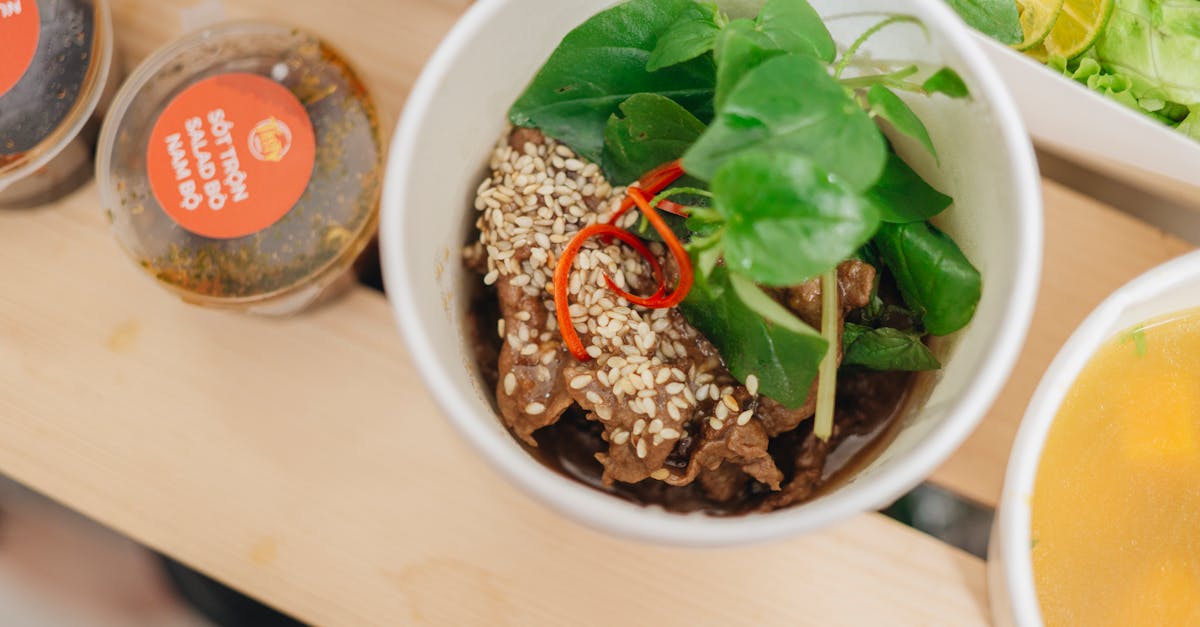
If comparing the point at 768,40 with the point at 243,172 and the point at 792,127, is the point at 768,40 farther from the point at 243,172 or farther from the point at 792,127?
the point at 243,172

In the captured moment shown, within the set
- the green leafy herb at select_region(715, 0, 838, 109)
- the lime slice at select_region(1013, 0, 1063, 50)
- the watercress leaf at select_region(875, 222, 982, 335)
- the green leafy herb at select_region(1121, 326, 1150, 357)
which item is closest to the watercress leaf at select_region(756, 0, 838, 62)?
the green leafy herb at select_region(715, 0, 838, 109)

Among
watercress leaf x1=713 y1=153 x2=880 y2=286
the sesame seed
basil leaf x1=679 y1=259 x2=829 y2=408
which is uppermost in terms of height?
watercress leaf x1=713 y1=153 x2=880 y2=286

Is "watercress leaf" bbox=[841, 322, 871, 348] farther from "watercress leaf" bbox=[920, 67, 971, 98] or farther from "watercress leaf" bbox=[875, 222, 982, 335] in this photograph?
"watercress leaf" bbox=[920, 67, 971, 98]

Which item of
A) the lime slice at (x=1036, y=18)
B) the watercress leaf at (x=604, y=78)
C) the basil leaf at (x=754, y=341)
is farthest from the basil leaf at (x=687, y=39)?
the lime slice at (x=1036, y=18)

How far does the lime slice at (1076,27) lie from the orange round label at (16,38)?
1011 millimetres

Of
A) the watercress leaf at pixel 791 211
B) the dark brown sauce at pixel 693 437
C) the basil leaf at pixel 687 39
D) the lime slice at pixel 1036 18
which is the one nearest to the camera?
the watercress leaf at pixel 791 211

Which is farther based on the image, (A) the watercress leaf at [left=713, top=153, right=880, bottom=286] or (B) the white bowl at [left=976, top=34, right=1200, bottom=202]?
(B) the white bowl at [left=976, top=34, right=1200, bottom=202]

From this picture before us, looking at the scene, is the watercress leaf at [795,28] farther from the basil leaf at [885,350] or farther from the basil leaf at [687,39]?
the basil leaf at [885,350]

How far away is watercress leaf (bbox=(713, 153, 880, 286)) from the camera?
42cm

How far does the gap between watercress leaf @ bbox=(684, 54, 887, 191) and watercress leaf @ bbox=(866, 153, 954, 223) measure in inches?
4.5

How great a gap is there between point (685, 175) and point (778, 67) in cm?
16

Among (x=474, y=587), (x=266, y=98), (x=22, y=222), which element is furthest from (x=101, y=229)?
(x=474, y=587)

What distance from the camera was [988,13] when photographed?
73cm

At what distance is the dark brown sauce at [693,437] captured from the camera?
25.1 inches
